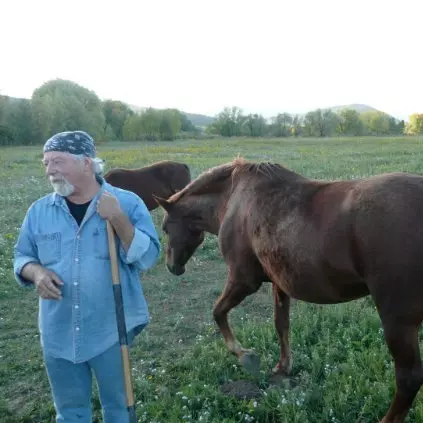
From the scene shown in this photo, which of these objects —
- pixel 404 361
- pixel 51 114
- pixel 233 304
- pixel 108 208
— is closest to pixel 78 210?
pixel 108 208

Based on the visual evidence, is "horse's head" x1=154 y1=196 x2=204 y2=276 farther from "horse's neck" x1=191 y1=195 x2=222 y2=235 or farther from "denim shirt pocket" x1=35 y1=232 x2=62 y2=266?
"denim shirt pocket" x1=35 y1=232 x2=62 y2=266

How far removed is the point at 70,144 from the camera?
2.96 meters

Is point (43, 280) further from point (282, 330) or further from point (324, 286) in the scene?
point (282, 330)

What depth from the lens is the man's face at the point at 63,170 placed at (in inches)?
116

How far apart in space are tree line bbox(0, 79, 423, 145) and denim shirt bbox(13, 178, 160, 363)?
188 feet

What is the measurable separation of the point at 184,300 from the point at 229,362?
7.60 feet

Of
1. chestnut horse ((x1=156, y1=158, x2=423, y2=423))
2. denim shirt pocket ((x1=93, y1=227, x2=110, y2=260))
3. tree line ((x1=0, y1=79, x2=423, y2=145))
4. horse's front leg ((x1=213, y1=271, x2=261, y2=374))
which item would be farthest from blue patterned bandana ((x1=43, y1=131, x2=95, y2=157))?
tree line ((x1=0, y1=79, x2=423, y2=145))

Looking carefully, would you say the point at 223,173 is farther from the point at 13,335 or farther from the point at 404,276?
the point at 13,335

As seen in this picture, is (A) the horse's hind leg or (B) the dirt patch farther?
(B) the dirt patch

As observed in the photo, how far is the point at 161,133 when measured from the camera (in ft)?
252

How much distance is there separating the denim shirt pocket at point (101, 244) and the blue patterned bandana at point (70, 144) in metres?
0.50

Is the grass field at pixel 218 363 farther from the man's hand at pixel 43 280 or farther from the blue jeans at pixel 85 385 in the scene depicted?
the man's hand at pixel 43 280

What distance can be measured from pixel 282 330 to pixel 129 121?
72984mm

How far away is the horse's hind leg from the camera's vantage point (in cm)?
315
